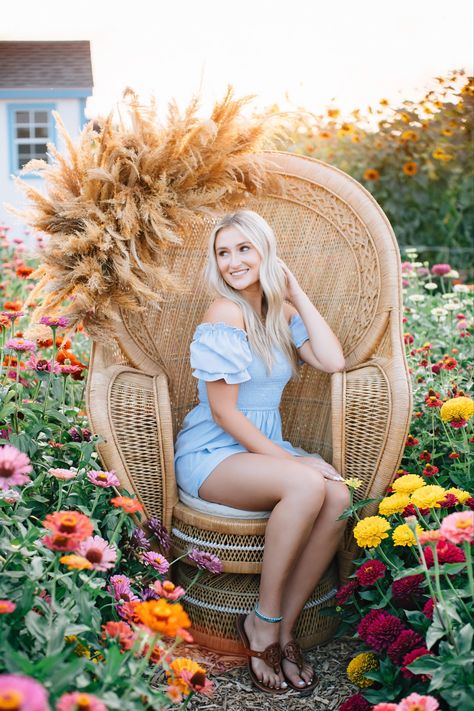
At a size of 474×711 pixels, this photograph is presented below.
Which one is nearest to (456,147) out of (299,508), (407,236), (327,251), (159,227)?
(407,236)

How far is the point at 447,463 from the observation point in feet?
8.13

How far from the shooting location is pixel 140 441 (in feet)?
7.30

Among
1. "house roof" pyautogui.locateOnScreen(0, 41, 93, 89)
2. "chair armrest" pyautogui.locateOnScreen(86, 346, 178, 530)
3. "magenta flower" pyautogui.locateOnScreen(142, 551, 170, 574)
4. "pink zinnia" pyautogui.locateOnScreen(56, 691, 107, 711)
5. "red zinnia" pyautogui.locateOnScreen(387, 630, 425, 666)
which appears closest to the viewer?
"pink zinnia" pyautogui.locateOnScreen(56, 691, 107, 711)

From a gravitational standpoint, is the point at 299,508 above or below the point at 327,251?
below

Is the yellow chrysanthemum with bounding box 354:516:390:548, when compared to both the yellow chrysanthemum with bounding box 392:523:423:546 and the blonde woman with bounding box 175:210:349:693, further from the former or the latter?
the blonde woman with bounding box 175:210:349:693

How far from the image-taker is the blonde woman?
2.09m

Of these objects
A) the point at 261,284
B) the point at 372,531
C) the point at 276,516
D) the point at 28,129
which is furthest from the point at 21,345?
the point at 28,129

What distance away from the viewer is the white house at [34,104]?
9.56 metres

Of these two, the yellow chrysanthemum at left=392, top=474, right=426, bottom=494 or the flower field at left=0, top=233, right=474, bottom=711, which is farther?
the yellow chrysanthemum at left=392, top=474, right=426, bottom=494

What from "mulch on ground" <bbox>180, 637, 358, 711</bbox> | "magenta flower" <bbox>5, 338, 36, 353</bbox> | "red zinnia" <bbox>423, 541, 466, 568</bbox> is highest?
"magenta flower" <bbox>5, 338, 36, 353</bbox>

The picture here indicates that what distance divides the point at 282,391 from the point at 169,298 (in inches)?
19.1

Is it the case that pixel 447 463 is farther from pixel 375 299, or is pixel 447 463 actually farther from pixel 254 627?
pixel 254 627

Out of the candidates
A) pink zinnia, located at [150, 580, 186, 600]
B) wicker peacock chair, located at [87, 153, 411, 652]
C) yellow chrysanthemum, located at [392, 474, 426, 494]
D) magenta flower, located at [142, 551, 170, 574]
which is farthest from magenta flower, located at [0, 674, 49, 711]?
wicker peacock chair, located at [87, 153, 411, 652]

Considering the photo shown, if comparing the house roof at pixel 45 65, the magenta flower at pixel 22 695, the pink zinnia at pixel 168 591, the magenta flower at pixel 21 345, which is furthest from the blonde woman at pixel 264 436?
the house roof at pixel 45 65
